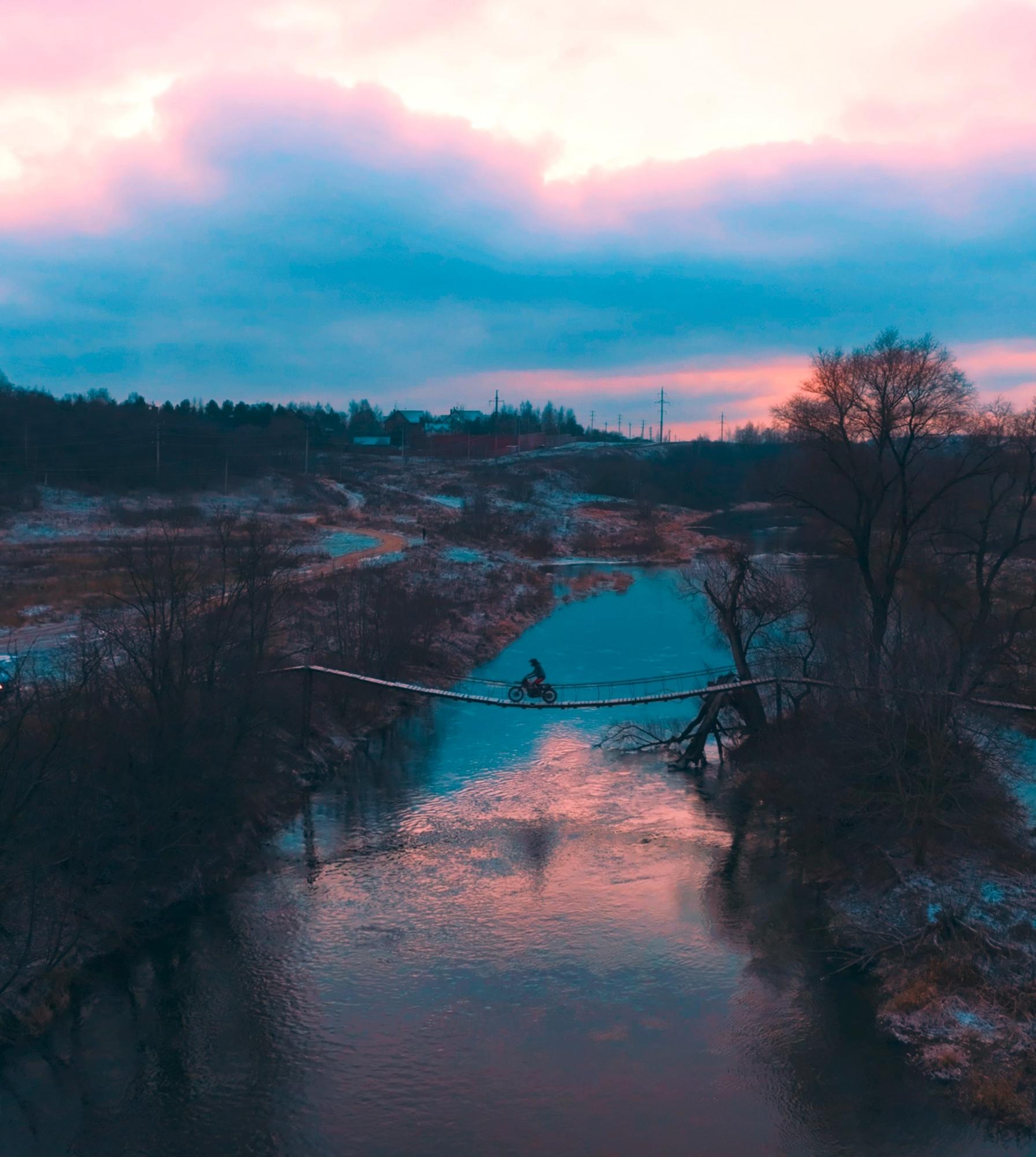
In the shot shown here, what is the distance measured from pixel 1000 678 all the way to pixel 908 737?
9.66m

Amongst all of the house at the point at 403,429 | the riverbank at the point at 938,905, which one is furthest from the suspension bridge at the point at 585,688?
the house at the point at 403,429

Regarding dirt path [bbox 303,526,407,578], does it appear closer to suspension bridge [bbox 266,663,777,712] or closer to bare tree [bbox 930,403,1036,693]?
suspension bridge [bbox 266,663,777,712]

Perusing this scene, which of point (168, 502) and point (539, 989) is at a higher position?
point (168, 502)

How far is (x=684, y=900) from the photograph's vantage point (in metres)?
18.7

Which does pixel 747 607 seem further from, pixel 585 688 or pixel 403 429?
pixel 403 429

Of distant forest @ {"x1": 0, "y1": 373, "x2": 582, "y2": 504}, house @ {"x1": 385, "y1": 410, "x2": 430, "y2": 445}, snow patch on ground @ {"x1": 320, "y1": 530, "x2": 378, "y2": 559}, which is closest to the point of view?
snow patch on ground @ {"x1": 320, "y1": 530, "x2": 378, "y2": 559}

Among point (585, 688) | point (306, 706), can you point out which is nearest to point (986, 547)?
point (585, 688)

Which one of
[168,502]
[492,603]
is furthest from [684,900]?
[168,502]

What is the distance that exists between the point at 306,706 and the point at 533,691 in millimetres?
6234

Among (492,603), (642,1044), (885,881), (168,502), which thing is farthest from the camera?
(168,502)

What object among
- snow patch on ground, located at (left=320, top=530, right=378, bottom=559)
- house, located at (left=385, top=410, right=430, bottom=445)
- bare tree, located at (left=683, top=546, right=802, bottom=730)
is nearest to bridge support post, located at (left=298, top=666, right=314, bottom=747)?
bare tree, located at (left=683, top=546, right=802, bottom=730)

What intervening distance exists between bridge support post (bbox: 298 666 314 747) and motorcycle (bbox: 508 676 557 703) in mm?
5501

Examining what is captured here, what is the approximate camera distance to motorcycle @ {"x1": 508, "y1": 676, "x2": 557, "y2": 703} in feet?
92.6

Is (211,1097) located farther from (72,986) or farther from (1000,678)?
(1000,678)
